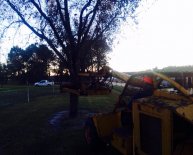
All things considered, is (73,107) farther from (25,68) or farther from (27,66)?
(25,68)

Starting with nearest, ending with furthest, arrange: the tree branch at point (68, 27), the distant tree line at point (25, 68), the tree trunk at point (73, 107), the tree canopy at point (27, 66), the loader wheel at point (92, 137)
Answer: the loader wheel at point (92, 137), the tree branch at point (68, 27), the tree trunk at point (73, 107), the distant tree line at point (25, 68), the tree canopy at point (27, 66)

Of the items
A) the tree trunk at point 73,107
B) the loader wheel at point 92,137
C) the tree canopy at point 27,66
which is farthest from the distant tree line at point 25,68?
the loader wheel at point 92,137

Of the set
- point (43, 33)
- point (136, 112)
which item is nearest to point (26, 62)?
point (43, 33)

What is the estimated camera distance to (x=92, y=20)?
1398 centimetres

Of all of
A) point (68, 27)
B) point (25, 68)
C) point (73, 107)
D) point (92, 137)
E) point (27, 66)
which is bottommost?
point (92, 137)

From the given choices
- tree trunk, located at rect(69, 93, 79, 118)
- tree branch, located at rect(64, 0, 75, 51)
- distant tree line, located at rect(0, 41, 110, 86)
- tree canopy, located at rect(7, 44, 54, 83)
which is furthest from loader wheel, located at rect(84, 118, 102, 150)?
tree canopy, located at rect(7, 44, 54, 83)

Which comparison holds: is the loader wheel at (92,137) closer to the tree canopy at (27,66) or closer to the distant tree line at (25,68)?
the distant tree line at (25,68)

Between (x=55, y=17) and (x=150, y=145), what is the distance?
978 centimetres

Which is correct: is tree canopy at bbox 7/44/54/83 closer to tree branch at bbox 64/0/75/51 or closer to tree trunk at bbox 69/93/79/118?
tree trunk at bbox 69/93/79/118

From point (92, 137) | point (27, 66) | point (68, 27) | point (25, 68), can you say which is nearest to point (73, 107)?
point (68, 27)

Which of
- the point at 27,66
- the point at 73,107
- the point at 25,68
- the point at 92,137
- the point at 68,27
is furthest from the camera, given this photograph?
the point at 25,68

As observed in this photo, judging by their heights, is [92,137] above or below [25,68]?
below

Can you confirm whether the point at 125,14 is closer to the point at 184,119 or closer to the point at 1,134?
the point at 1,134

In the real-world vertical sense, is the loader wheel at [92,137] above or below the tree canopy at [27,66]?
below
